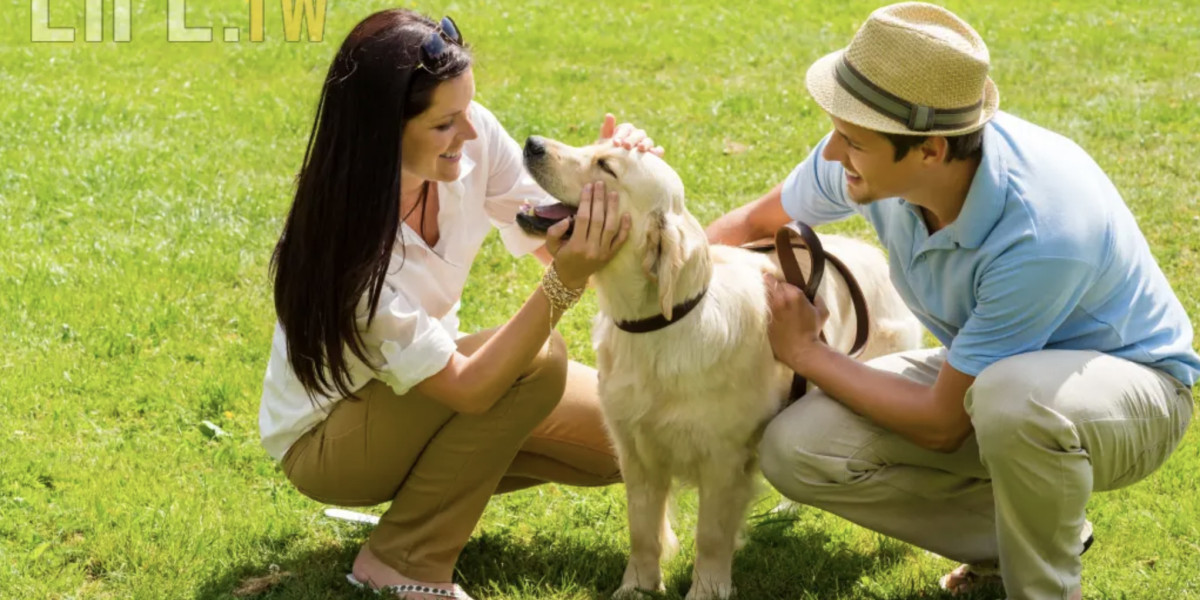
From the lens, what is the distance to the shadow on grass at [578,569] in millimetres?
3625

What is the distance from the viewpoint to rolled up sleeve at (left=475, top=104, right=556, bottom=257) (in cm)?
386

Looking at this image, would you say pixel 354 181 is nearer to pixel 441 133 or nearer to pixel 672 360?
pixel 441 133

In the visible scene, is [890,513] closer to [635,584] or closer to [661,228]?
[635,584]

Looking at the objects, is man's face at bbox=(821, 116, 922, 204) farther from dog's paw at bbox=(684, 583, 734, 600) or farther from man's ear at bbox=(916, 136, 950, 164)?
dog's paw at bbox=(684, 583, 734, 600)

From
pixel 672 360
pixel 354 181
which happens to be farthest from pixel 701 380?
pixel 354 181

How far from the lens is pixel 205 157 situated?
732 cm

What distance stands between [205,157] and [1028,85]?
556 cm

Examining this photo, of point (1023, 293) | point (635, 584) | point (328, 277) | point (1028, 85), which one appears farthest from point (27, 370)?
point (1028, 85)

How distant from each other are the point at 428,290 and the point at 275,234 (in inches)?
115

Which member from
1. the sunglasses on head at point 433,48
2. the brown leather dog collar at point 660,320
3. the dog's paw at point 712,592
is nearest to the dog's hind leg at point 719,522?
the dog's paw at point 712,592

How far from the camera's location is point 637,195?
3361mm

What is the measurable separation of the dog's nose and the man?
71 cm

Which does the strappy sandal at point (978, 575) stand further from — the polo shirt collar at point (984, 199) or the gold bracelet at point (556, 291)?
the gold bracelet at point (556, 291)

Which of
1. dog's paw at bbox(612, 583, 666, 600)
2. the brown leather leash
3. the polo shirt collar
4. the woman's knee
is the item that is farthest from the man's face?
dog's paw at bbox(612, 583, 666, 600)
